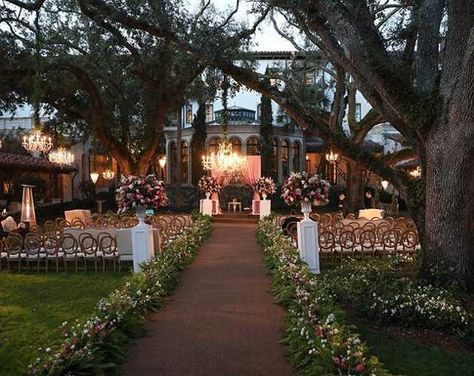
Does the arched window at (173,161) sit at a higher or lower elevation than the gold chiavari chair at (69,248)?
higher

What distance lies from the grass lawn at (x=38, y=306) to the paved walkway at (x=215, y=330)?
1275 mm

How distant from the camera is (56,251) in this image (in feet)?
38.1

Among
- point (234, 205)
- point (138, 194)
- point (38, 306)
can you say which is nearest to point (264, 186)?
point (234, 205)

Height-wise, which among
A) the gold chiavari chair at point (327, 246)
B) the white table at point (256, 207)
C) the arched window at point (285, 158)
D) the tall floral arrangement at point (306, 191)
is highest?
the arched window at point (285, 158)

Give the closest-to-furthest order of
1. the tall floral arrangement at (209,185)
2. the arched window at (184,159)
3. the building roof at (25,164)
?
the building roof at (25,164)
the tall floral arrangement at (209,185)
the arched window at (184,159)

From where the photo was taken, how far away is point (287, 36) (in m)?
19.4

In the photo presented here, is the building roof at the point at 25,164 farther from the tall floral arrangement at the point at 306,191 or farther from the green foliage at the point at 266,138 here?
the tall floral arrangement at the point at 306,191

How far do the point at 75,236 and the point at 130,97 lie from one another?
12760 millimetres

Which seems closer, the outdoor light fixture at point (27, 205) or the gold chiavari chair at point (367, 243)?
the gold chiavari chair at point (367, 243)

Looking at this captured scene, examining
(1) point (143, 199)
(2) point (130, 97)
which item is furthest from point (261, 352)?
(2) point (130, 97)

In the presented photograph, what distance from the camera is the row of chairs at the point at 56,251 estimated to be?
11.6 metres

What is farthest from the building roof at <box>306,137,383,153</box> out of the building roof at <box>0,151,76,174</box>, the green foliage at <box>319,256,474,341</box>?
the green foliage at <box>319,256,474,341</box>

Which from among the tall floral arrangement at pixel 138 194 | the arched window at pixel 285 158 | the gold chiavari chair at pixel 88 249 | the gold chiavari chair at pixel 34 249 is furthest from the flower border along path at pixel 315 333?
the arched window at pixel 285 158

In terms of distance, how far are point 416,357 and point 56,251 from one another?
330 inches
